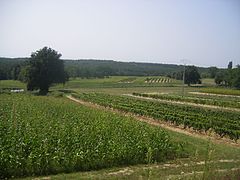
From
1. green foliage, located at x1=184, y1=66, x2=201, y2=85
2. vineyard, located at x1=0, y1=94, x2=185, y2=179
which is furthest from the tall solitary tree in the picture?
vineyard, located at x1=0, y1=94, x2=185, y2=179

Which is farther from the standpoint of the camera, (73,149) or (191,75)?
(191,75)

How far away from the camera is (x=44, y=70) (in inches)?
2347

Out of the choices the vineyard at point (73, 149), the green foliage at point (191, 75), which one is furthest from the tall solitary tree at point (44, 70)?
the vineyard at point (73, 149)

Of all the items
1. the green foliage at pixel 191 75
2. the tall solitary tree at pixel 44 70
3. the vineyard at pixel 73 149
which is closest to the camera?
the vineyard at pixel 73 149

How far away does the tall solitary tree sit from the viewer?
195 feet

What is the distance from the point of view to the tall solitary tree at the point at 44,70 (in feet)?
195

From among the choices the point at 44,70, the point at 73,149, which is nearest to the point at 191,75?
the point at 44,70

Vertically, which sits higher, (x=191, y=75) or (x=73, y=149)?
(x=191, y=75)

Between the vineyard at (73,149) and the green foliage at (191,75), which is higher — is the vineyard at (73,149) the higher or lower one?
the lower one

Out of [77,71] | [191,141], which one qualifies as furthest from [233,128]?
[77,71]

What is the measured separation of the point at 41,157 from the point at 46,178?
1021mm

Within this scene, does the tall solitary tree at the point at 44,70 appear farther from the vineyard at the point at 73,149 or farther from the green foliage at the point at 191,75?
the vineyard at the point at 73,149

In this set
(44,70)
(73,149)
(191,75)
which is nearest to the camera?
(73,149)

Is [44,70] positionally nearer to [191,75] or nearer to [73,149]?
[191,75]
